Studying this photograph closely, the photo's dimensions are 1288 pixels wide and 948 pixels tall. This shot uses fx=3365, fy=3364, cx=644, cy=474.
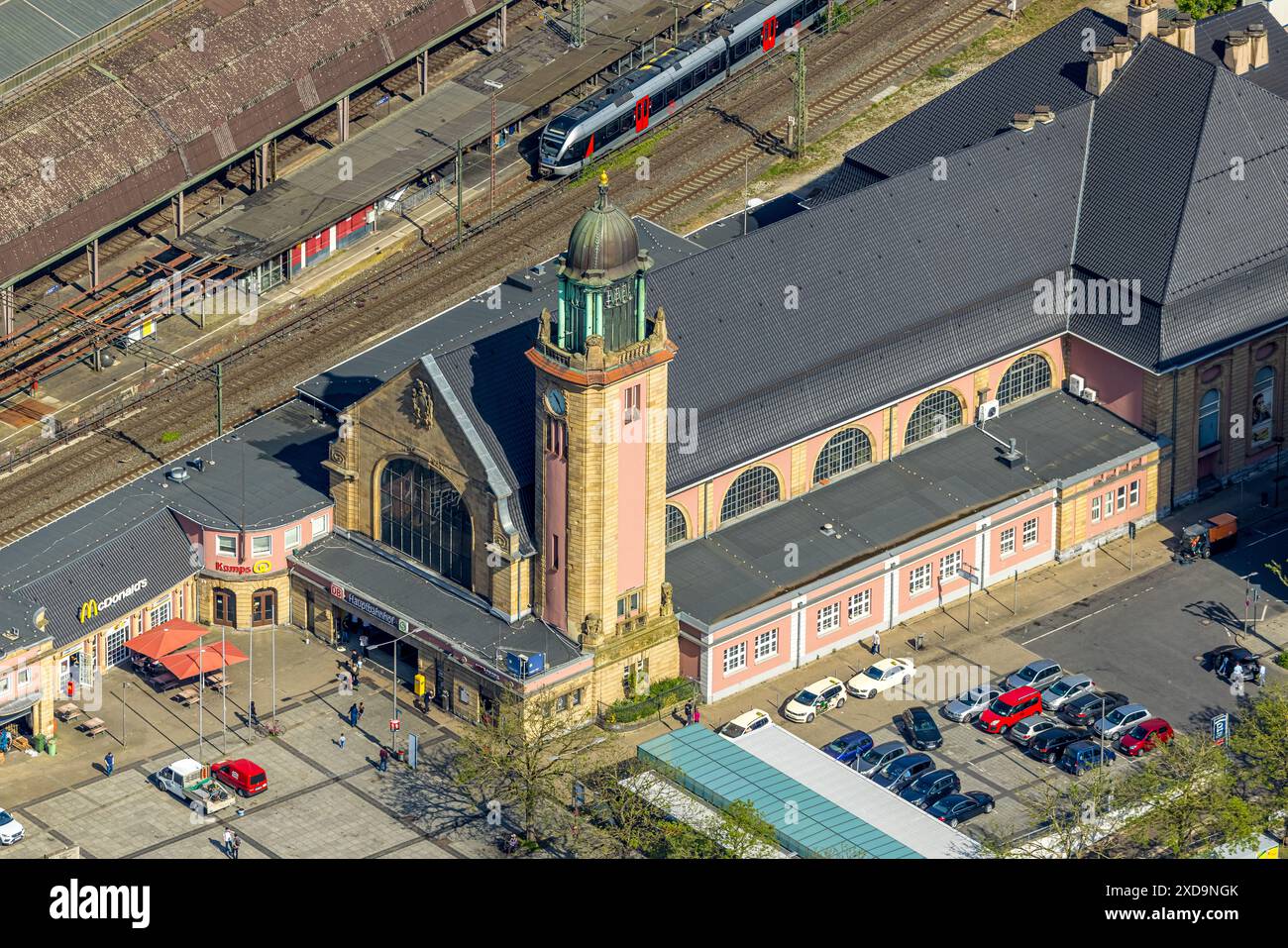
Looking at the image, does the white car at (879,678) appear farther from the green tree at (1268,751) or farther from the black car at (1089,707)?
the green tree at (1268,751)

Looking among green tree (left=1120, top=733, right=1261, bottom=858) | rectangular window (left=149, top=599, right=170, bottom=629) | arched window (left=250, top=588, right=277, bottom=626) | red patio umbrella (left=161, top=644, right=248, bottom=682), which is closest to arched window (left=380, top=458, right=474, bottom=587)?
arched window (left=250, top=588, right=277, bottom=626)

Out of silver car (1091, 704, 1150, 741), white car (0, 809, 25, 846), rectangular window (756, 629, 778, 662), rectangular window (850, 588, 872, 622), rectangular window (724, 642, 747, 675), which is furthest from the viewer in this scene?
rectangular window (850, 588, 872, 622)

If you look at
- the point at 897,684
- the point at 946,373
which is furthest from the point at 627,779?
the point at 946,373

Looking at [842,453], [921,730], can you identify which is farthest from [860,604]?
[921,730]

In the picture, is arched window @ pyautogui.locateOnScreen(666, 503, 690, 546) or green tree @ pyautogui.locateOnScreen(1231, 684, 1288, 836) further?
arched window @ pyautogui.locateOnScreen(666, 503, 690, 546)

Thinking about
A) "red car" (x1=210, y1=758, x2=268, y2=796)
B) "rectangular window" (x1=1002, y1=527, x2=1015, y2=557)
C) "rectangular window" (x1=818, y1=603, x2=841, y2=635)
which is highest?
"rectangular window" (x1=1002, y1=527, x2=1015, y2=557)

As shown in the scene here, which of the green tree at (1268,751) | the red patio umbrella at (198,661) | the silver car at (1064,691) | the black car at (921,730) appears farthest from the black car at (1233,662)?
the red patio umbrella at (198,661)

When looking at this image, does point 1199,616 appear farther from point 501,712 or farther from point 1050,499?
point 501,712

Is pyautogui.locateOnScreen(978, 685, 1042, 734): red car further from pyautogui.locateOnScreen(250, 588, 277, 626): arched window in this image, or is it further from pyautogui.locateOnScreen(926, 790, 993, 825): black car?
pyautogui.locateOnScreen(250, 588, 277, 626): arched window
